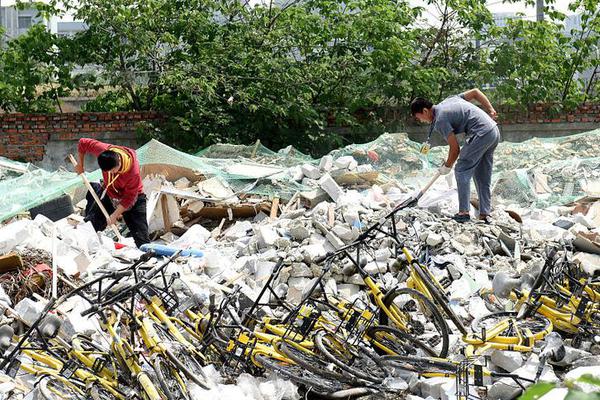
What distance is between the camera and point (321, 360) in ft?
18.8

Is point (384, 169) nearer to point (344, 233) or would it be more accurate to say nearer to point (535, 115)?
point (344, 233)

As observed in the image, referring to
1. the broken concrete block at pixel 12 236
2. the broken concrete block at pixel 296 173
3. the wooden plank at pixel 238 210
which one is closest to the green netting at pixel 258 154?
the broken concrete block at pixel 296 173

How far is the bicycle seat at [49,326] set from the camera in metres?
5.55

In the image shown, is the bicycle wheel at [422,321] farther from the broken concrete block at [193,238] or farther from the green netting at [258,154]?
the green netting at [258,154]

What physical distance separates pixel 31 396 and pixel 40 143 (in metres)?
10.3

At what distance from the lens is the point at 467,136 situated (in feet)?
30.4

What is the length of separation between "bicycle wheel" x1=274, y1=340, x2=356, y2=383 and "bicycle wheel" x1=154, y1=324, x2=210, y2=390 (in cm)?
57

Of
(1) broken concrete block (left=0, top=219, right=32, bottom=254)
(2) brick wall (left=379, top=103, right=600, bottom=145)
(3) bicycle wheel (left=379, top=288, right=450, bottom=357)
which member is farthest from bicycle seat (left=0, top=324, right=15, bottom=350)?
(2) brick wall (left=379, top=103, right=600, bottom=145)

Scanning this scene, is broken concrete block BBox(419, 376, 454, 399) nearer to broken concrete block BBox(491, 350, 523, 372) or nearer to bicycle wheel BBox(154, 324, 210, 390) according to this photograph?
broken concrete block BBox(491, 350, 523, 372)

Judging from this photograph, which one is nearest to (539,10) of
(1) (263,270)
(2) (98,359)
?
(1) (263,270)

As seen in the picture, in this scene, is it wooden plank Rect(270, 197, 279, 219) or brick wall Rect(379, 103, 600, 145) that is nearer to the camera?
wooden plank Rect(270, 197, 279, 219)

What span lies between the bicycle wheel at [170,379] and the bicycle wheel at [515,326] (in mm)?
1968

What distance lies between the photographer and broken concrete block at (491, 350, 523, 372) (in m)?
5.55

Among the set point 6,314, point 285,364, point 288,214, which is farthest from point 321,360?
point 288,214
